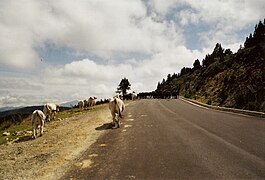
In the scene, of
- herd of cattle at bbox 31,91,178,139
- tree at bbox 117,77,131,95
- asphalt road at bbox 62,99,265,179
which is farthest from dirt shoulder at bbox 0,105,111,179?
tree at bbox 117,77,131,95

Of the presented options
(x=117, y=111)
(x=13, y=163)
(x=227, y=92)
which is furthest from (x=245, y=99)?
(x=13, y=163)

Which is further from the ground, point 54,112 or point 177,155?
point 54,112

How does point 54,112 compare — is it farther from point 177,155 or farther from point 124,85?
point 124,85

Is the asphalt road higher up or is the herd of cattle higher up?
the herd of cattle

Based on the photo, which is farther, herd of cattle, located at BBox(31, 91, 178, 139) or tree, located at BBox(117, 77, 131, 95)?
tree, located at BBox(117, 77, 131, 95)

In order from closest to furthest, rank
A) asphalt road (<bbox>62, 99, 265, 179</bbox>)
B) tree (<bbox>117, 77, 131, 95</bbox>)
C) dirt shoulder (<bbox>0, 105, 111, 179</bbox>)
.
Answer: asphalt road (<bbox>62, 99, 265, 179</bbox>), dirt shoulder (<bbox>0, 105, 111, 179</bbox>), tree (<bbox>117, 77, 131, 95</bbox>)

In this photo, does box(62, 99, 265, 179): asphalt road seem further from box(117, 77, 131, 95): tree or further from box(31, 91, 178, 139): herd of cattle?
box(117, 77, 131, 95): tree

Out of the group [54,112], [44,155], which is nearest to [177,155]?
[44,155]

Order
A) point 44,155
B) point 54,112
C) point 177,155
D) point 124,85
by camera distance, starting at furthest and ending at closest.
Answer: point 124,85 → point 54,112 → point 44,155 → point 177,155

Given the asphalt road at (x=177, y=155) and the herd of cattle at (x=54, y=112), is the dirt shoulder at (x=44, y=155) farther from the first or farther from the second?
the herd of cattle at (x=54, y=112)

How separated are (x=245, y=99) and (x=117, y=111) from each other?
20.4m

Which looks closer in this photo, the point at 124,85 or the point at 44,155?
the point at 44,155

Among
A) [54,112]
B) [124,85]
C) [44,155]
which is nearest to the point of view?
[44,155]

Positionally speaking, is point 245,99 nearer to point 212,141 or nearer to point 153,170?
point 212,141
